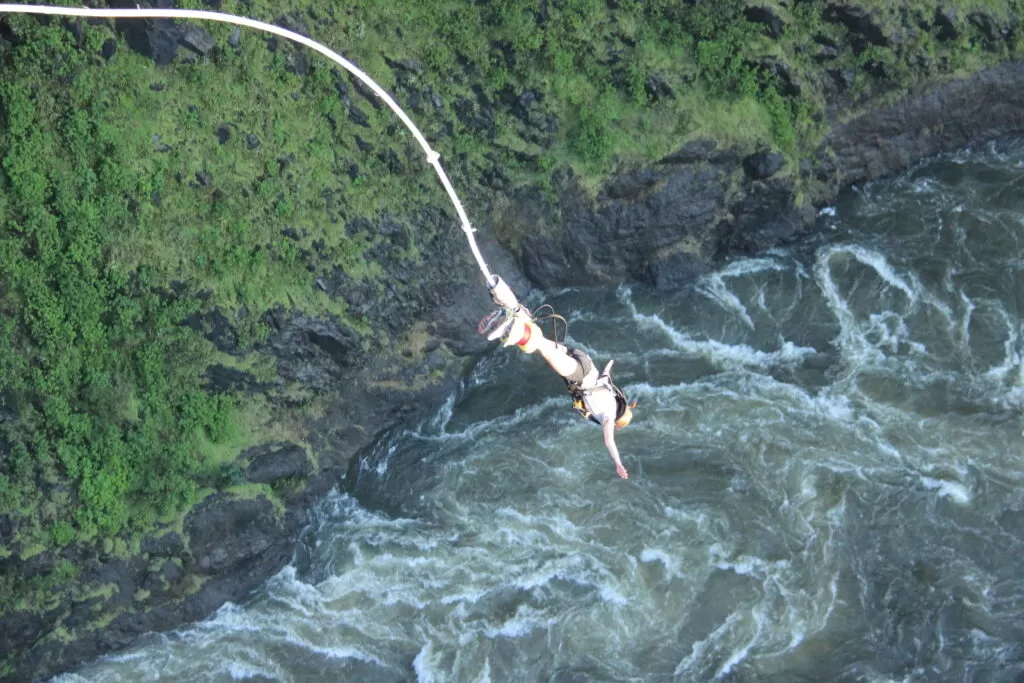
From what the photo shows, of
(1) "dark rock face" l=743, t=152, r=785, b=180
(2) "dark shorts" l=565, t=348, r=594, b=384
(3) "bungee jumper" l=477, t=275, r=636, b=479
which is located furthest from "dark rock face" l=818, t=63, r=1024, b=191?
(2) "dark shorts" l=565, t=348, r=594, b=384

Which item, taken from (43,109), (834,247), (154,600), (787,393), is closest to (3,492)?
(154,600)

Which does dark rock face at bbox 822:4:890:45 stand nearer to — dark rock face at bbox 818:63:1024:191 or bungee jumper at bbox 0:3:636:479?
dark rock face at bbox 818:63:1024:191

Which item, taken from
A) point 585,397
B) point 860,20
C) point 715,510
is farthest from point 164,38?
point 860,20

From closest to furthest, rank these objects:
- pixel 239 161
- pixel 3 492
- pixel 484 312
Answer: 1. pixel 3 492
2. pixel 239 161
3. pixel 484 312

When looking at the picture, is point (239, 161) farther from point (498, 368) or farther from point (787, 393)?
point (787, 393)

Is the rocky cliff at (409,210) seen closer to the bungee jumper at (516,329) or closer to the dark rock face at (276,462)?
the dark rock face at (276,462)
